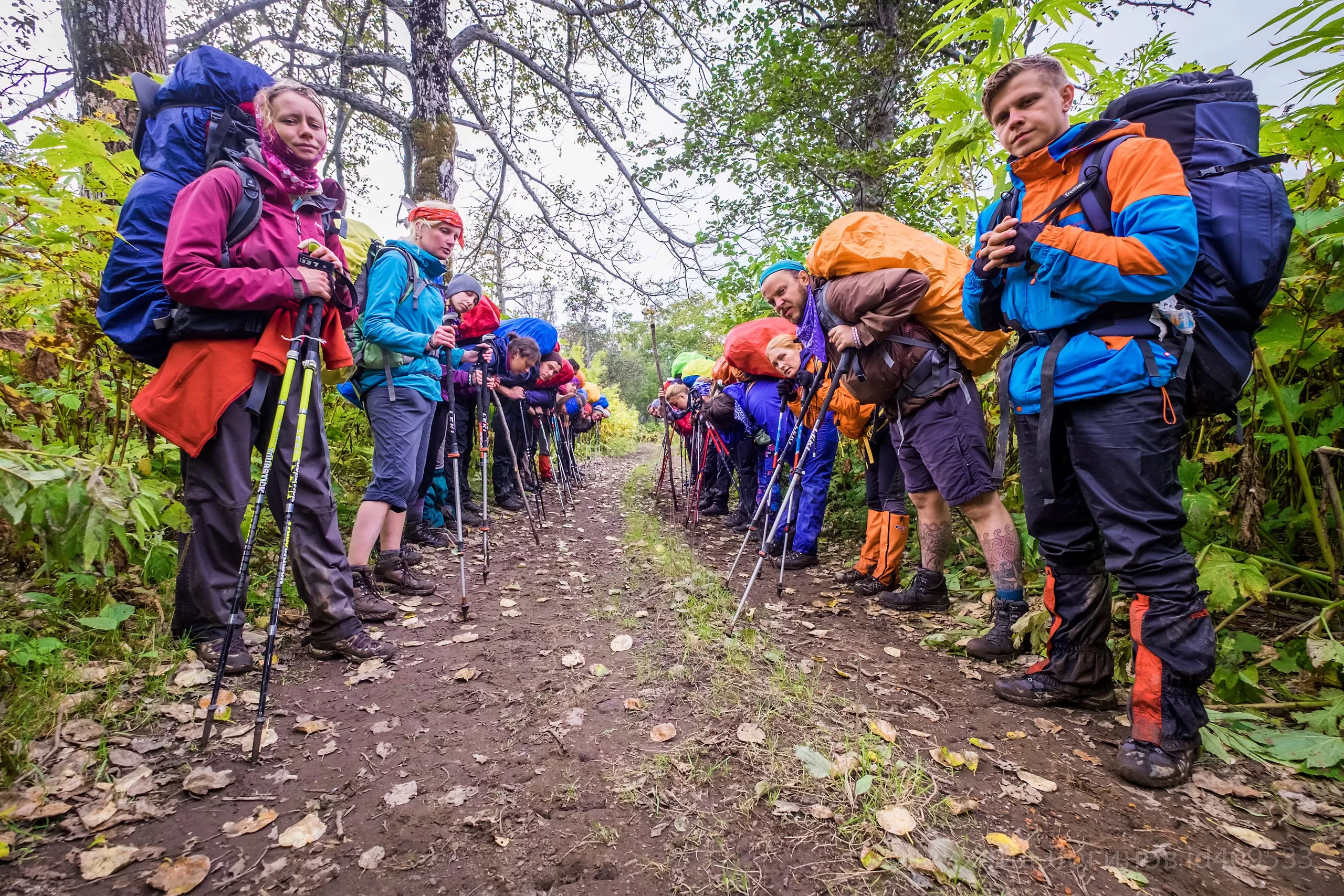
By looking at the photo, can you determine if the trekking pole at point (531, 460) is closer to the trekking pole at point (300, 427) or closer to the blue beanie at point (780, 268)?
the blue beanie at point (780, 268)

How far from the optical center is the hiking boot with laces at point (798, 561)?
5438 mm

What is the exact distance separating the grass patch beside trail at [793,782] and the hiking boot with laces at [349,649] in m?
1.56

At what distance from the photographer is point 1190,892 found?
65.7 inches

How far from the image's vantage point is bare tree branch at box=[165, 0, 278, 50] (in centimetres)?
800

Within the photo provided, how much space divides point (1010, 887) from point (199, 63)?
15.7ft

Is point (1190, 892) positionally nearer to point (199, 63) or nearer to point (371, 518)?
point (371, 518)

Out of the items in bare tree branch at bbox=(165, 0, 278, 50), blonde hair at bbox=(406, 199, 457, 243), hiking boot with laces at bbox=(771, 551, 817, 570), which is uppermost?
bare tree branch at bbox=(165, 0, 278, 50)

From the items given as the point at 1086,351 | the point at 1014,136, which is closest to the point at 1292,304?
the point at 1086,351

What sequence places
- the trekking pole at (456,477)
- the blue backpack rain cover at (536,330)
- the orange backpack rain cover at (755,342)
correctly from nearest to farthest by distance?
the trekking pole at (456,477) < the orange backpack rain cover at (755,342) < the blue backpack rain cover at (536,330)

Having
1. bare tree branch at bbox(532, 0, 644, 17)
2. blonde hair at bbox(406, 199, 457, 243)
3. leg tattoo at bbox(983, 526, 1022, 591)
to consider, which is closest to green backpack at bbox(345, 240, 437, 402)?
blonde hair at bbox(406, 199, 457, 243)

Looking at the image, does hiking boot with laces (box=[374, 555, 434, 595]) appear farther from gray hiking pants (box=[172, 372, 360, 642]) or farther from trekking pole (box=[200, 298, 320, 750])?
trekking pole (box=[200, 298, 320, 750])

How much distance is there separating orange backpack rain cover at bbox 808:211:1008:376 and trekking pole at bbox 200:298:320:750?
320cm

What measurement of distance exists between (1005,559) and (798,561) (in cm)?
226

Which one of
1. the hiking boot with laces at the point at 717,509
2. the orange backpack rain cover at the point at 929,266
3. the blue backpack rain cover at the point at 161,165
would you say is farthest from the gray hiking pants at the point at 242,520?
the hiking boot with laces at the point at 717,509
